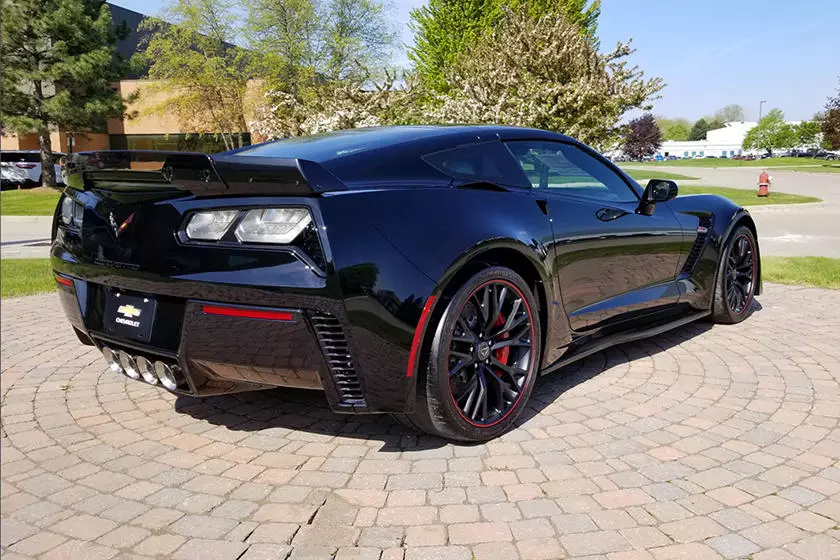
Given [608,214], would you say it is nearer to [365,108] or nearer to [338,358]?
[338,358]

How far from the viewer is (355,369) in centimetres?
244

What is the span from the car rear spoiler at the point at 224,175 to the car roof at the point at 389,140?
8.6 inches

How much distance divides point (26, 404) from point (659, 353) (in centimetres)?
392

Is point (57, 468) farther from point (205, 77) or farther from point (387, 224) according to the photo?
point (205, 77)

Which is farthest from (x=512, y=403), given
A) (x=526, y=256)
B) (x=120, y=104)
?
(x=120, y=104)

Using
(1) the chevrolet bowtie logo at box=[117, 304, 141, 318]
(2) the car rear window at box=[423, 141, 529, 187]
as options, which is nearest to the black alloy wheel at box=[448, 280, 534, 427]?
(2) the car rear window at box=[423, 141, 529, 187]

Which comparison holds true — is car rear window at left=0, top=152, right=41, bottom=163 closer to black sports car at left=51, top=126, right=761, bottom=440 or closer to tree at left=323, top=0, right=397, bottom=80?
tree at left=323, top=0, right=397, bottom=80

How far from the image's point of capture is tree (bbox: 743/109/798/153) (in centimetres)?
11288

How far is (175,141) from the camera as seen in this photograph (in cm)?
4116

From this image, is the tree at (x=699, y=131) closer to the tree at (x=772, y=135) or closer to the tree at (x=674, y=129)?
the tree at (x=674, y=129)

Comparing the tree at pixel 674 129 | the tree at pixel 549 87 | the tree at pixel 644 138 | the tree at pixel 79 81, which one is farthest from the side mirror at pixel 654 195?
the tree at pixel 674 129

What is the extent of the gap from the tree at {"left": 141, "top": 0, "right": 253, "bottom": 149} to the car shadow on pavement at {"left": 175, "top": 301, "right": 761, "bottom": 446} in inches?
1255

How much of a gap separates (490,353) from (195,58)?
110 feet

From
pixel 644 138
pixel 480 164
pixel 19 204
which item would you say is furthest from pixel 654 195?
pixel 644 138
